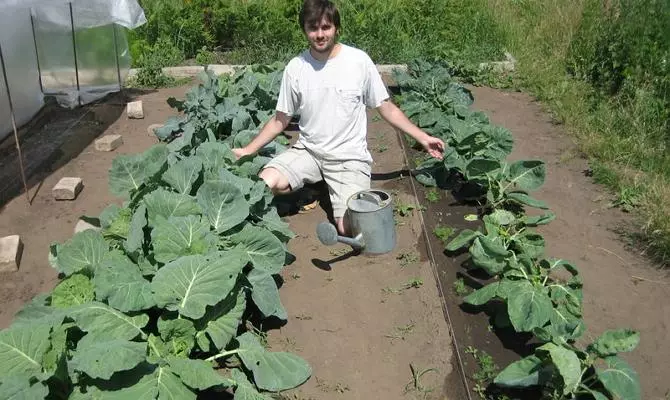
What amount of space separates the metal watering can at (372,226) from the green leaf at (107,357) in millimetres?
1389

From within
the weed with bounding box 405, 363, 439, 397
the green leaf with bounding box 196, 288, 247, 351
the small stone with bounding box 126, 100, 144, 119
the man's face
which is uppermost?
the man's face

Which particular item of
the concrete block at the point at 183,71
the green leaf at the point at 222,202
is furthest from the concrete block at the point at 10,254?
the concrete block at the point at 183,71

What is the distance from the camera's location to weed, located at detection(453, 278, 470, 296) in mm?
3375

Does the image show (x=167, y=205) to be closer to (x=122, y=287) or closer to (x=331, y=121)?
(x=122, y=287)

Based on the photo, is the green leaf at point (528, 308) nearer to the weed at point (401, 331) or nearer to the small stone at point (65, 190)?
the weed at point (401, 331)

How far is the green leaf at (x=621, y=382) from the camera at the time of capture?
242 centimetres

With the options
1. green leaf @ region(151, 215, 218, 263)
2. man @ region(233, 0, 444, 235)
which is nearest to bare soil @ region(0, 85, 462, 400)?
man @ region(233, 0, 444, 235)

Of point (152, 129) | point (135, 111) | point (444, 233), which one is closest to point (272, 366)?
point (444, 233)

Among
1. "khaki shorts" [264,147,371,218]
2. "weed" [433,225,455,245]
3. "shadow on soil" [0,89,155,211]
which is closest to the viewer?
"weed" [433,225,455,245]

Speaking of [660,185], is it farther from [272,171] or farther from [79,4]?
[79,4]

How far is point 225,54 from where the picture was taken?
26.0ft

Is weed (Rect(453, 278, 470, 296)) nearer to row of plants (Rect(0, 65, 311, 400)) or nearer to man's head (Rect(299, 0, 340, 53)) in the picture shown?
row of plants (Rect(0, 65, 311, 400))

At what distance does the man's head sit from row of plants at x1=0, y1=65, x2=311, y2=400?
0.82 m

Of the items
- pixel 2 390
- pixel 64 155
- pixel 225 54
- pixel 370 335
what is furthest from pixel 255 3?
pixel 2 390
